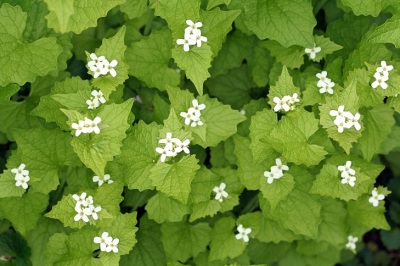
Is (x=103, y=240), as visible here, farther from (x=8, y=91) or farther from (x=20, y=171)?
(x=8, y=91)

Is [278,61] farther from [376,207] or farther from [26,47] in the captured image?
[26,47]

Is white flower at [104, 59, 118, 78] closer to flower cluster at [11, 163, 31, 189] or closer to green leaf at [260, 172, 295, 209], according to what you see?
flower cluster at [11, 163, 31, 189]

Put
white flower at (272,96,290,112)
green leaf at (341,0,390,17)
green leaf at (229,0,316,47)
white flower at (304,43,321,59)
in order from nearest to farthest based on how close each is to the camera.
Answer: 1. white flower at (272,96,290,112)
2. green leaf at (341,0,390,17)
3. green leaf at (229,0,316,47)
4. white flower at (304,43,321,59)

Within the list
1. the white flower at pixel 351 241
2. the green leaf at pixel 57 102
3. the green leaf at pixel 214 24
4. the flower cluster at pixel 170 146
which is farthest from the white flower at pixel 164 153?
the white flower at pixel 351 241

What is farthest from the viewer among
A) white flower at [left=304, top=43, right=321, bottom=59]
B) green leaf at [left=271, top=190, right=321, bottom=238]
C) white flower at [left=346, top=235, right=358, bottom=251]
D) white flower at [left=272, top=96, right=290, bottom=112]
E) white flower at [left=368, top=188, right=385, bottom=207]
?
white flower at [left=346, top=235, right=358, bottom=251]

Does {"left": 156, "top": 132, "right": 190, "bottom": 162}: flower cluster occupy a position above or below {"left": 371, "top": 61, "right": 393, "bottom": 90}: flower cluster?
below

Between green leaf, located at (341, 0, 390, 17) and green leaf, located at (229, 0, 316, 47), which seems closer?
green leaf, located at (341, 0, 390, 17)

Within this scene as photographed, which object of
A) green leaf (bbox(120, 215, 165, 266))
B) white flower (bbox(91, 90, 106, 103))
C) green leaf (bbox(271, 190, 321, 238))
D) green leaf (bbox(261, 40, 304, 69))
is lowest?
green leaf (bbox(120, 215, 165, 266))

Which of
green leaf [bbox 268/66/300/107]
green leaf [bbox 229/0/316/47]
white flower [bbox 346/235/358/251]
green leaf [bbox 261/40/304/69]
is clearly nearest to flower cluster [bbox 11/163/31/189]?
green leaf [bbox 268/66/300/107]
